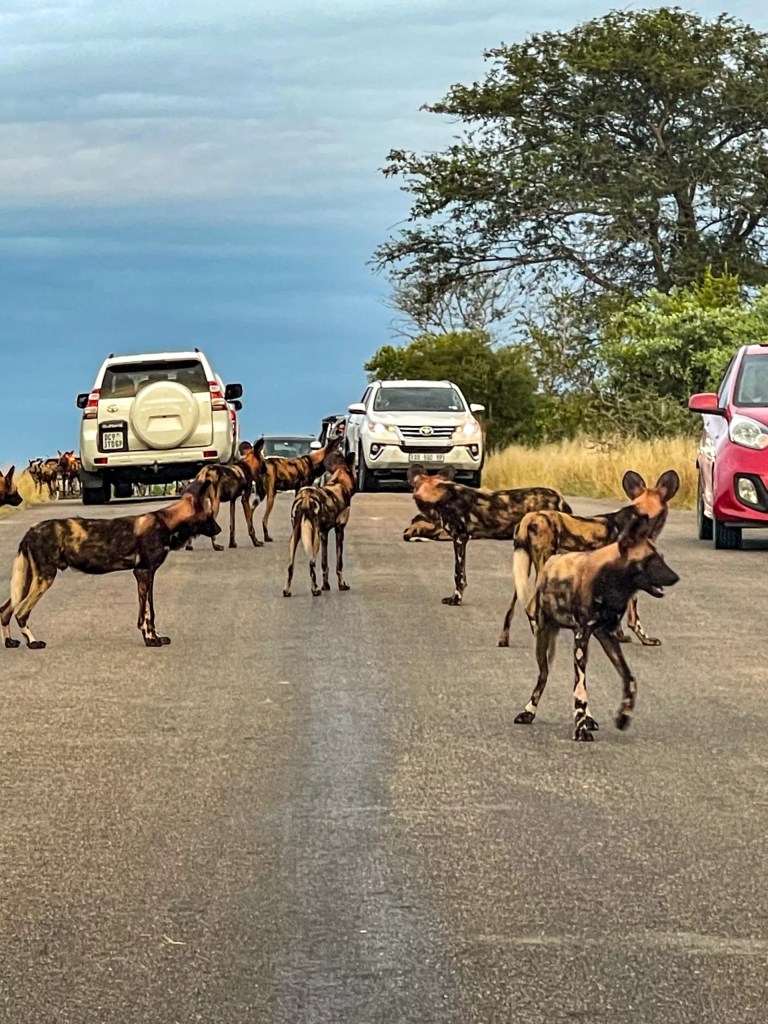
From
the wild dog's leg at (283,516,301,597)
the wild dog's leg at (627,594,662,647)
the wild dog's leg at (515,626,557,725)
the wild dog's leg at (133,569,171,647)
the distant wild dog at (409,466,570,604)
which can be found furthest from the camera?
the wild dog's leg at (283,516,301,597)

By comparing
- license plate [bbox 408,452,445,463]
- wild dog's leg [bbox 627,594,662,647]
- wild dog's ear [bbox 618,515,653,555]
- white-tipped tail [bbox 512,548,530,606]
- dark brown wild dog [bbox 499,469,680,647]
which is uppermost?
wild dog's ear [bbox 618,515,653,555]

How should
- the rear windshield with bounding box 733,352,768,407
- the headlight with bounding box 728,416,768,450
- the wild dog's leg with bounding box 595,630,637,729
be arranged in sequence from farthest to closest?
the rear windshield with bounding box 733,352,768,407
the headlight with bounding box 728,416,768,450
the wild dog's leg with bounding box 595,630,637,729

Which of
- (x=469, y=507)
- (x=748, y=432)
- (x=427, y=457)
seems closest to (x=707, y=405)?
(x=748, y=432)

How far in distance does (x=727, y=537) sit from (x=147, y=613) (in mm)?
7808

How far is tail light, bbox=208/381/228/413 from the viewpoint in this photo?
29.0 meters

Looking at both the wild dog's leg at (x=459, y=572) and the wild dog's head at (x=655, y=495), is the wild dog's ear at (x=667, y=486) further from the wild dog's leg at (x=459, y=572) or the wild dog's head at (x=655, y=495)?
the wild dog's leg at (x=459, y=572)

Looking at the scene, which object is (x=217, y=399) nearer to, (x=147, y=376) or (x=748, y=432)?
(x=147, y=376)

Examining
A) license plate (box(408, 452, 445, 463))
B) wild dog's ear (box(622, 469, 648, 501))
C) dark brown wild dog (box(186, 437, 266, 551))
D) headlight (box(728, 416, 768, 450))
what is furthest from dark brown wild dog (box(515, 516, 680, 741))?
Answer: license plate (box(408, 452, 445, 463))

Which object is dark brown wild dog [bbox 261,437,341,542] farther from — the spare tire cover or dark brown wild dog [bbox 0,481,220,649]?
dark brown wild dog [bbox 0,481,220,649]

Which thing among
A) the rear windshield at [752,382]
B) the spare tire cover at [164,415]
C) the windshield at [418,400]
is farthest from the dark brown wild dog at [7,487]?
the windshield at [418,400]

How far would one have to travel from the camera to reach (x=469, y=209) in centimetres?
5138

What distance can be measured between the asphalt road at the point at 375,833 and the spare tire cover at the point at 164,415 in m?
16.3

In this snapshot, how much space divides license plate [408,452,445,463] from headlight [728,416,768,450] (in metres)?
12.2

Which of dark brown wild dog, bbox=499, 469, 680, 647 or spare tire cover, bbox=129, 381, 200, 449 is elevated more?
dark brown wild dog, bbox=499, 469, 680, 647
